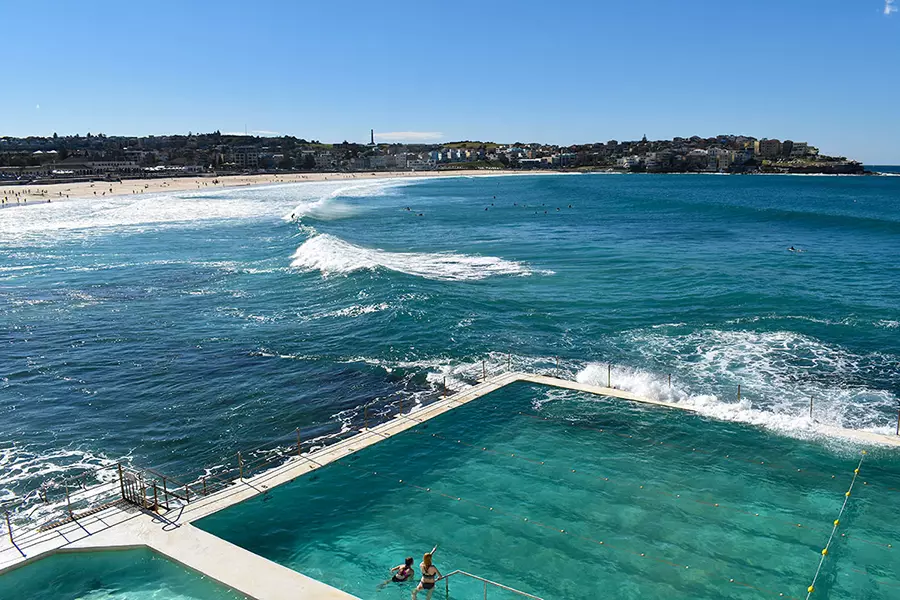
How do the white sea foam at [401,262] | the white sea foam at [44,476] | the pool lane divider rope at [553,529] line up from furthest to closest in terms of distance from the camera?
the white sea foam at [401,262] → the white sea foam at [44,476] → the pool lane divider rope at [553,529]

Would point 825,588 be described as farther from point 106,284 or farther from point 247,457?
point 106,284

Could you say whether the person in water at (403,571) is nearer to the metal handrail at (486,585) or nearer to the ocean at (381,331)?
the metal handrail at (486,585)

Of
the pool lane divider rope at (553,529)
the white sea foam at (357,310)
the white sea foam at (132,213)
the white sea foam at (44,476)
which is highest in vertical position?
the white sea foam at (132,213)

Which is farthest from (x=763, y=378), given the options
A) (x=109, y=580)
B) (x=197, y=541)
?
(x=109, y=580)

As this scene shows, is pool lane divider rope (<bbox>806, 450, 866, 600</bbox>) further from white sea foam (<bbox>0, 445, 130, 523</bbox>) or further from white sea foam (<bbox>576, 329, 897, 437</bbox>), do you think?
white sea foam (<bbox>0, 445, 130, 523</bbox>)

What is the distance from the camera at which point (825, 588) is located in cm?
1187

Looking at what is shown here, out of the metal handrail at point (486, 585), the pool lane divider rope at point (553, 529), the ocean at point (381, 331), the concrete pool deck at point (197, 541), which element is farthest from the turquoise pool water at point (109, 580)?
the pool lane divider rope at point (553, 529)

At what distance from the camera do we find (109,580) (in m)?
11.6

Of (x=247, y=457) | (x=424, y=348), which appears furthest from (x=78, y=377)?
(x=424, y=348)

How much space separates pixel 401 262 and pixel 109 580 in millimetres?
36207

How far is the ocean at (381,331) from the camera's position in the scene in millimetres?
19922

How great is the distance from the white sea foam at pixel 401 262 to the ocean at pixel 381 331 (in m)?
0.35

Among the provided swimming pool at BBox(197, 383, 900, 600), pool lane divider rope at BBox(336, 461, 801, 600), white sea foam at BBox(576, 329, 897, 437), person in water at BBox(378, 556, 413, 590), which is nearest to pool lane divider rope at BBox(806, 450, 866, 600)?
swimming pool at BBox(197, 383, 900, 600)

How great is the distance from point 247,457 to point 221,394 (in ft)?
17.2
